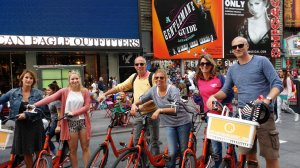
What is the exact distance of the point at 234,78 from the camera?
427 cm

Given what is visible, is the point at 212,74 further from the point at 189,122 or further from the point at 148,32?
the point at 148,32

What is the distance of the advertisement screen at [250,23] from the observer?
29.0 meters

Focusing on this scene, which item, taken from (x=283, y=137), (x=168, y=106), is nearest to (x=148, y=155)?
(x=168, y=106)

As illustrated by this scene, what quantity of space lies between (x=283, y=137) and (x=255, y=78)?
5.32 metres

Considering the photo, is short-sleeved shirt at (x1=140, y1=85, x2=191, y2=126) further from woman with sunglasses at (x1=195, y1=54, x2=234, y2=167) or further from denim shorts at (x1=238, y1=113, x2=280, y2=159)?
denim shorts at (x1=238, y1=113, x2=280, y2=159)

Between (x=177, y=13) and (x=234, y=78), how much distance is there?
22.5 metres

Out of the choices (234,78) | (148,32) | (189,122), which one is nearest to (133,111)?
(189,122)

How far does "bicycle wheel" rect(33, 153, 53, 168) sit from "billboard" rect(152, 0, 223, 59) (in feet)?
69.3

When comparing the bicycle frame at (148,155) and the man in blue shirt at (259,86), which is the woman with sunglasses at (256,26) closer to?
the bicycle frame at (148,155)

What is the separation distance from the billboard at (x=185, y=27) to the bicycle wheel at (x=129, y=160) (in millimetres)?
21180

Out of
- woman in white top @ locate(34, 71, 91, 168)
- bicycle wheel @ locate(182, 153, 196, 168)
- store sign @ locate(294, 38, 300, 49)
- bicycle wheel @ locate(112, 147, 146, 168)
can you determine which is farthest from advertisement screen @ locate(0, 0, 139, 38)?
store sign @ locate(294, 38, 300, 49)

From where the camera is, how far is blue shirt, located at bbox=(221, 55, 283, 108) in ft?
12.9

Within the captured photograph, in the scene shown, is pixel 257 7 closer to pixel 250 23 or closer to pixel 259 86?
pixel 250 23

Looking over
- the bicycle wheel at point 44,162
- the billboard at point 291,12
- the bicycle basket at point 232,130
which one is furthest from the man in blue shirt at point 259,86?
the billboard at point 291,12
